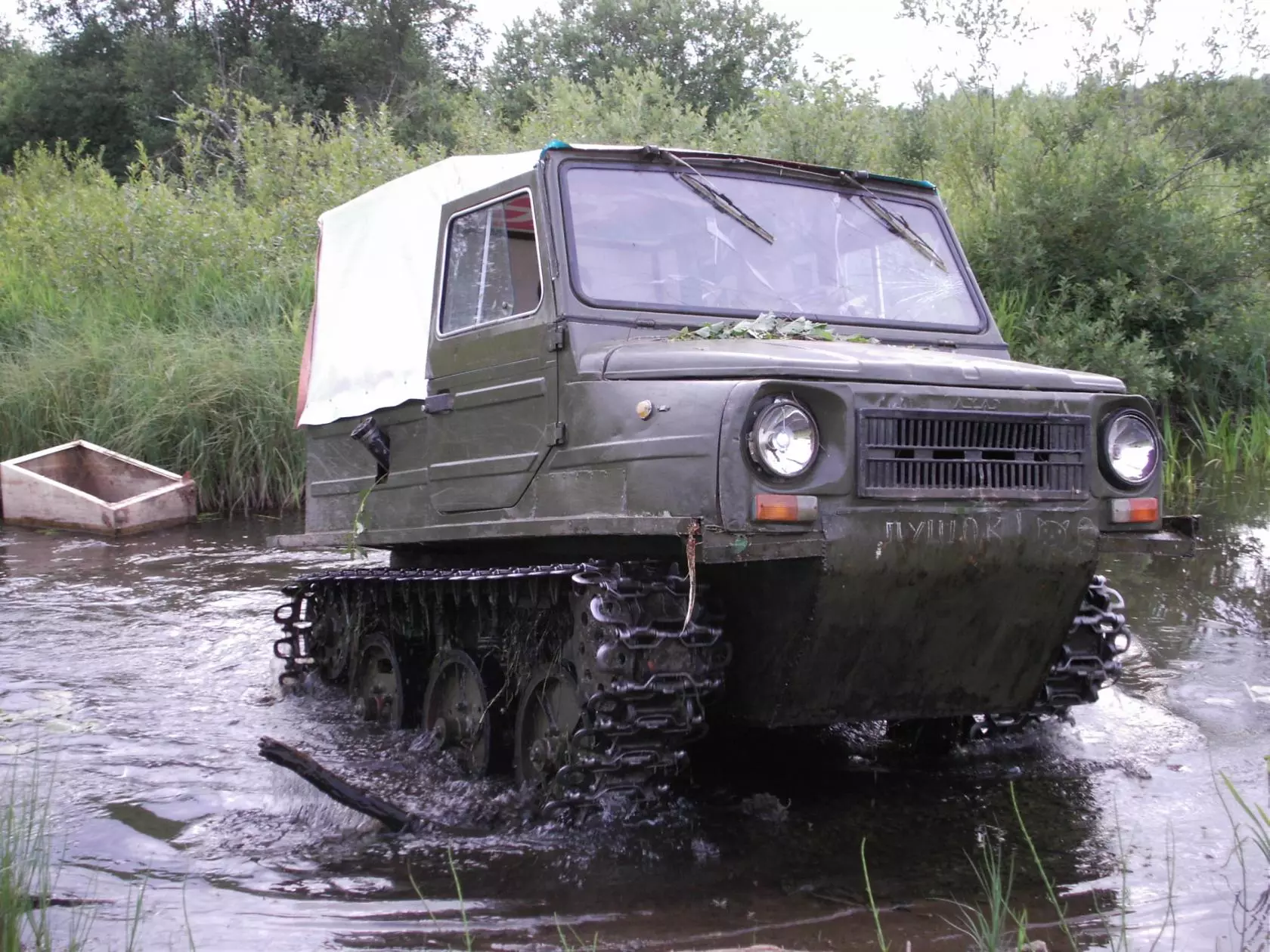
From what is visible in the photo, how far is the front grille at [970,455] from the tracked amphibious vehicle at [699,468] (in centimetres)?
1

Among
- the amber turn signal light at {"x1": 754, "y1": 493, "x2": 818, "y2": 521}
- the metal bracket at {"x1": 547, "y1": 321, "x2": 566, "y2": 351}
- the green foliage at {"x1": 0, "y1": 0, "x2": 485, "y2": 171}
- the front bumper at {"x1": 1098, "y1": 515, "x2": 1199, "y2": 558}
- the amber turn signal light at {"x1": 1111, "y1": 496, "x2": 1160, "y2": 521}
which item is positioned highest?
the green foliage at {"x1": 0, "y1": 0, "x2": 485, "y2": 171}

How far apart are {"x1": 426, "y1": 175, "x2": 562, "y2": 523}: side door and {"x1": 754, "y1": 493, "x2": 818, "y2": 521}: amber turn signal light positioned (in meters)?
0.99

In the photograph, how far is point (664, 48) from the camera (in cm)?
3509

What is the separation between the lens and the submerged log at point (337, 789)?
15.2 ft

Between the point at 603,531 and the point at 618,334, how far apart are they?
0.89 metres

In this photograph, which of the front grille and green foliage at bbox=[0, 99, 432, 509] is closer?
the front grille

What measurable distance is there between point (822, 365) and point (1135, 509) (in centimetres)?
127

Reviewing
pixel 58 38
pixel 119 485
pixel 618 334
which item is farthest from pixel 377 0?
pixel 618 334

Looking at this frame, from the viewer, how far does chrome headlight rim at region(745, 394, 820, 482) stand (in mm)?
4031

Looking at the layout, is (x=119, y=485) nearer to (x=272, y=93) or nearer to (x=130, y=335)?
(x=130, y=335)

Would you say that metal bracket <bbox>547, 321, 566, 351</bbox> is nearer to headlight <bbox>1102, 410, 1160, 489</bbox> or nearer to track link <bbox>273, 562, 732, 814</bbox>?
track link <bbox>273, 562, 732, 814</bbox>

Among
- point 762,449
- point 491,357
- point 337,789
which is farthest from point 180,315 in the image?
point 762,449

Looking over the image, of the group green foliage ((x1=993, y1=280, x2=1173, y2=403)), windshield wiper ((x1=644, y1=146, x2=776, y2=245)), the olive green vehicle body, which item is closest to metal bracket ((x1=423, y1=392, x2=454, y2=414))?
the olive green vehicle body

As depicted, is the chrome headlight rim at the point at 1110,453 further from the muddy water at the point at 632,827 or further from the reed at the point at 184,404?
the reed at the point at 184,404
